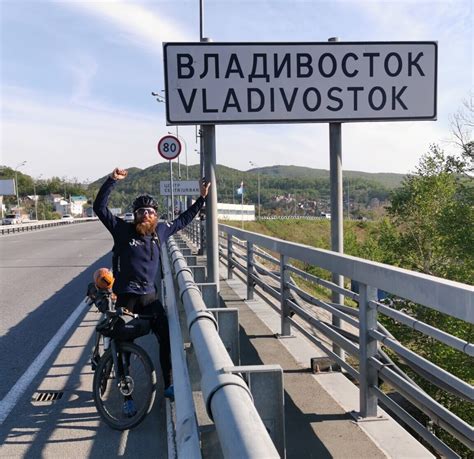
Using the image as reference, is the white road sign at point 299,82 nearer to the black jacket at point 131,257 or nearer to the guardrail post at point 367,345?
the black jacket at point 131,257

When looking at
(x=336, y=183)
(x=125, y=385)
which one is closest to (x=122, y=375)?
(x=125, y=385)

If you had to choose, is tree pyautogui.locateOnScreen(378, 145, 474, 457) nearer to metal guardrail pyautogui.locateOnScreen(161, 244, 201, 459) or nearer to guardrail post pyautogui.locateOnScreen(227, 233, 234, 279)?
guardrail post pyautogui.locateOnScreen(227, 233, 234, 279)

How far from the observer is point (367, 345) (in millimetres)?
3561

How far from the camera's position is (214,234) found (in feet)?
18.6

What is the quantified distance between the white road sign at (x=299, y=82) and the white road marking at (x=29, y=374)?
3.04 meters

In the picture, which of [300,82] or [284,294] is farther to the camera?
[284,294]

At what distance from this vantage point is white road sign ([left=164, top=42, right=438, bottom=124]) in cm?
475

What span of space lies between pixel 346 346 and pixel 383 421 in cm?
59

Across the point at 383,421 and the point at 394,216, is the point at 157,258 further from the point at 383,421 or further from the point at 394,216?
the point at 394,216

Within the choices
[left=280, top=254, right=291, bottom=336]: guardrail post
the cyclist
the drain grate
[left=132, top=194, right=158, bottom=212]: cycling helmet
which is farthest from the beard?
the drain grate

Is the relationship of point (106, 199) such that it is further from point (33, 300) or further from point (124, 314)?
point (33, 300)

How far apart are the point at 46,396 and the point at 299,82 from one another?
12.6 ft

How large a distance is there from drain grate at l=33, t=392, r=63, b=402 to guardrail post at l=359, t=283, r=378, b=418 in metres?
2.99

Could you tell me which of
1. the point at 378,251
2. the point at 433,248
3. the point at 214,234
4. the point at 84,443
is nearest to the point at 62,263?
the point at 214,234
